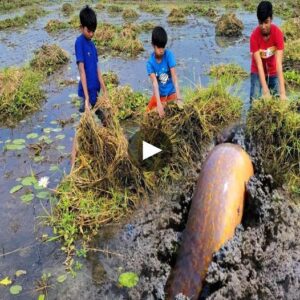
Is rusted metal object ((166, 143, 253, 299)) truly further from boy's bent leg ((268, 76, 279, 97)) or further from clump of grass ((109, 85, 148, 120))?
clump of grass ((109, 85, 148, 120))

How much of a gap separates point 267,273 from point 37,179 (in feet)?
11.5

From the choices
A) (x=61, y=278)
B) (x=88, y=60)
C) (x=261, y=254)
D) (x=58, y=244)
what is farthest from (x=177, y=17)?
(x=61, y=278)

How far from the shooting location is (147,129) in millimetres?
5805

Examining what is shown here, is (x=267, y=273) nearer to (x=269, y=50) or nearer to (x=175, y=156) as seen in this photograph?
(x=175, y=156)

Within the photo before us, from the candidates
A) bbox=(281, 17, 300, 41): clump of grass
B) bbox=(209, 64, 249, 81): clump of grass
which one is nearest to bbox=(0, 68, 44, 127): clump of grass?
bbox=(209, 64, 249, 81): clump of grass

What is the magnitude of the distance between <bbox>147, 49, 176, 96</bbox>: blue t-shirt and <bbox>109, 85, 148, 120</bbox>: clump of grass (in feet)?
Result: 5.65

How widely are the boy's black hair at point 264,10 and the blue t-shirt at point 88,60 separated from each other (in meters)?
2.30

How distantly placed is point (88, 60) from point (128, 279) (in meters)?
3.12

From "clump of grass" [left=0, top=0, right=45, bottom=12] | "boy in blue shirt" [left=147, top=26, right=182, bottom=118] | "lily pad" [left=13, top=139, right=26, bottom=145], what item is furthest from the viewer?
"clump of grass" [left=0, top=0, right=45, bottom=12]

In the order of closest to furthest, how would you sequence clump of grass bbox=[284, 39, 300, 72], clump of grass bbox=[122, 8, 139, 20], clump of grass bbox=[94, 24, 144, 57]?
1. clump of grass bbox=[284, 39, 300, 72]
2. clump of grass bbox=[94, 24, 144, 57]
3. clump of grass bbox=[122, 8, 139, 20]

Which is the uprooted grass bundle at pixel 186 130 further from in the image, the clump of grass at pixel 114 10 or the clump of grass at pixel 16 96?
the clump of grass at pixel 114 10

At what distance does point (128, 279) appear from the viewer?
3.99 metres

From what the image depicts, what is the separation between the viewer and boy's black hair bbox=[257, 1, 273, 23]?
17.1 feet

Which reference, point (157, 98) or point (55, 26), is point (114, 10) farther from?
point (157, 98)
